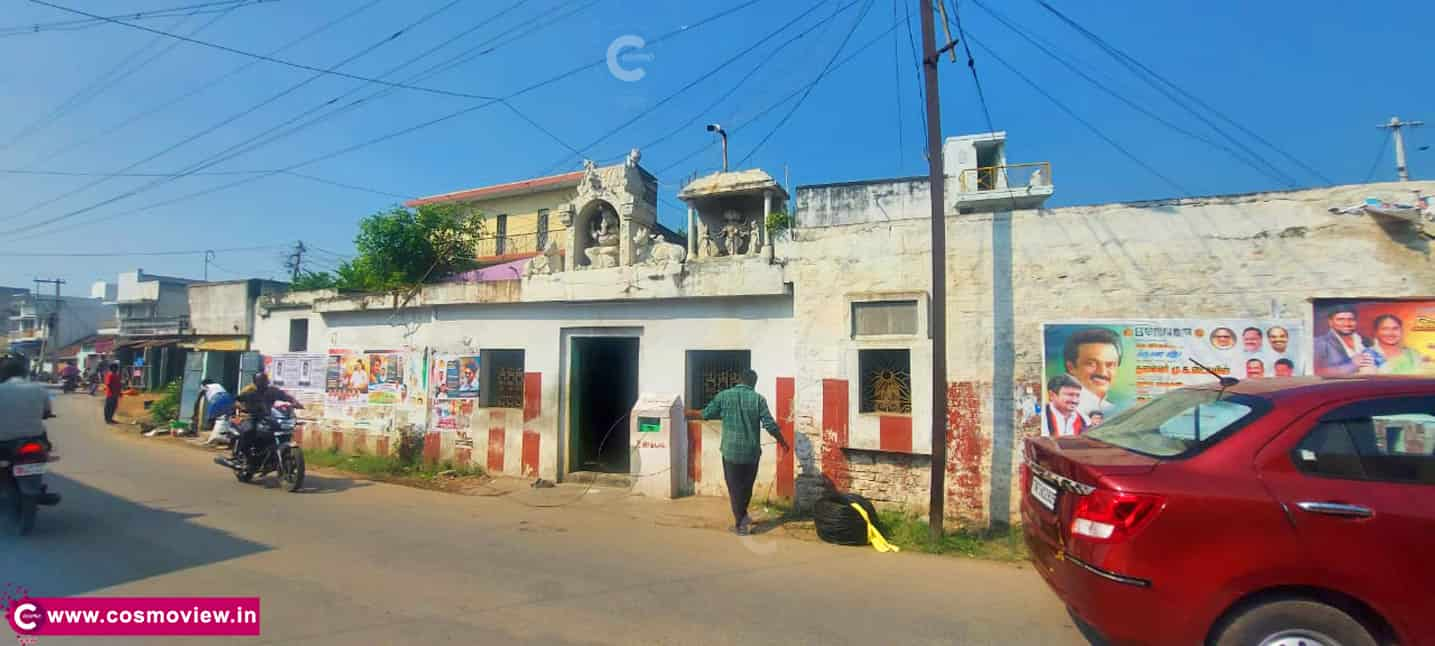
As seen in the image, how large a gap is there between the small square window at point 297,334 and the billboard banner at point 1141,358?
14321mm

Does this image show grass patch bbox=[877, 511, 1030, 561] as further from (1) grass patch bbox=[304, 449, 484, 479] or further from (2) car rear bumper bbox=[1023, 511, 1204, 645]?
(1) grass patch bbox=[304, 449, 484, 479]

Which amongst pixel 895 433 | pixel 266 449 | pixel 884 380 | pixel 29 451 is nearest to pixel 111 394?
pixel 266 449

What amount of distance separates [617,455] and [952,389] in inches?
227

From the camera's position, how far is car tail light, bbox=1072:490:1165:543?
291cm

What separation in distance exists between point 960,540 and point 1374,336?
4.23m

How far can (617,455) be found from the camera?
10297 mm

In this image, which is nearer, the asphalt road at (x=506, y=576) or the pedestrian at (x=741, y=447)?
the asphalt road at (x=506, y=576)

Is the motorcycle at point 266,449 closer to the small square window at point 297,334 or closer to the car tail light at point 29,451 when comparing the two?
the car tail light at point 29,451

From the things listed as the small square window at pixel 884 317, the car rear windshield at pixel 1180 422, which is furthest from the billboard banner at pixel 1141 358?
the car rear windshield at pixel 1180 422

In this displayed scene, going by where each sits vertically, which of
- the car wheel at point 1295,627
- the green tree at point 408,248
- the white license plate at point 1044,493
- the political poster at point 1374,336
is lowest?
the car wheel at point 1295,627

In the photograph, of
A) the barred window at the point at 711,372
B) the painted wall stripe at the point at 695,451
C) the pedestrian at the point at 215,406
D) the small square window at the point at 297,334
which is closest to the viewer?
the painted wall stripe at the point at 695,451

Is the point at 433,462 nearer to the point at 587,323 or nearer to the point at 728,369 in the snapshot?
the point at 587,323

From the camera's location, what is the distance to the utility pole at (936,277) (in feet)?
20.2

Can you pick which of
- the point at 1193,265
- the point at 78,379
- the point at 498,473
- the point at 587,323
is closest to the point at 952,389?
the point at 1193,265
